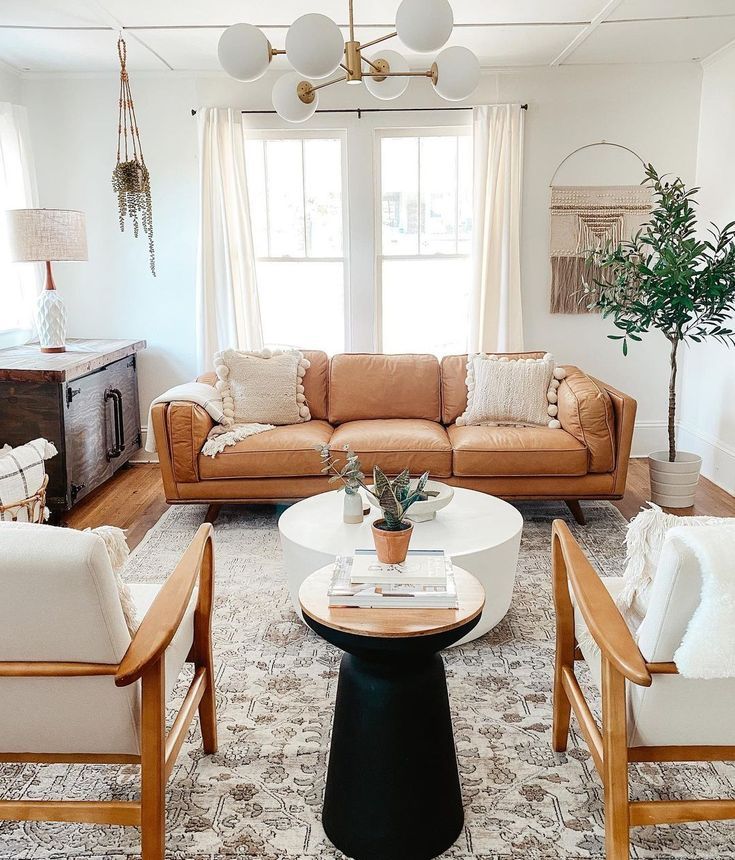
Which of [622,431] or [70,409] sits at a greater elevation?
[70,409]

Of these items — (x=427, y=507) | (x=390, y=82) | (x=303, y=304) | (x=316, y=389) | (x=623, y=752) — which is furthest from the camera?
(x=303, y=304)

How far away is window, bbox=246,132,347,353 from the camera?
5.05 metres

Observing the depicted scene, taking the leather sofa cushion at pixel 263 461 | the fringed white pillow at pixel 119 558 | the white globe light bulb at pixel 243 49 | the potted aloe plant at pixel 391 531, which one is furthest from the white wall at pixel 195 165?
the fringed white pillow at pixel 119 558

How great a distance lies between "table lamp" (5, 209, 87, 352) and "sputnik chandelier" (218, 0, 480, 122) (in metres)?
1.91

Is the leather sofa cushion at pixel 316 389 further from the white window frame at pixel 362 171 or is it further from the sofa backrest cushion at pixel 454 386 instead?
the white window frame at pixel 362 171

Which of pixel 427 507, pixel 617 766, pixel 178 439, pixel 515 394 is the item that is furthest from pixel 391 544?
pixel 515 394

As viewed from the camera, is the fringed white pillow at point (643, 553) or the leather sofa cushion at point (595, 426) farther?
the leather sofa cushion at point (595, 426)

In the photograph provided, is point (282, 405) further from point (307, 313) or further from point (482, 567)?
point (482, 567)

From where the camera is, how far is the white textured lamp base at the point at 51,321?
4.31m

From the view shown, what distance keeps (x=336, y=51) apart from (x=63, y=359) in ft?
8.04

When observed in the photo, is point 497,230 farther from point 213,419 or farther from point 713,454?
point 213,419

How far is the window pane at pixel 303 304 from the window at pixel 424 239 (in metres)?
0.31

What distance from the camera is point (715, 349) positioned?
474 cm

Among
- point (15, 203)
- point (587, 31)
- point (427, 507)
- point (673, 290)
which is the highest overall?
point (587, 31)
